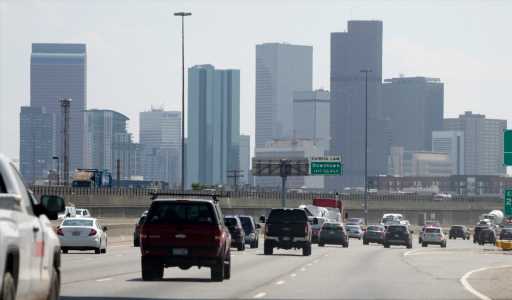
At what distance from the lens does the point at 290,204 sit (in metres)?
153

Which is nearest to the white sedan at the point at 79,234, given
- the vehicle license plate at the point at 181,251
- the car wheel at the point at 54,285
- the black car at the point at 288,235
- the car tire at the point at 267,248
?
the car tire at the point at 267,248

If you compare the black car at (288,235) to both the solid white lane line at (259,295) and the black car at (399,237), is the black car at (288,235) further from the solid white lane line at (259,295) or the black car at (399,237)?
the solid white lane line at (259,295)

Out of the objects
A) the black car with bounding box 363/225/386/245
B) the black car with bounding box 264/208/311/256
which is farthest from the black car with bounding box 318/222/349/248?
the black car with bounding box 264/208/311/256

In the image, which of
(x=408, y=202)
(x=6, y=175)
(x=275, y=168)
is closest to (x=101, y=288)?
(x=6, y=175)

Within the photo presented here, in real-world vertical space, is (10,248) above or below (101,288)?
above

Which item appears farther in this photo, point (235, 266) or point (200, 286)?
point (235, 266)

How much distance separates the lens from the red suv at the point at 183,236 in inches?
1203

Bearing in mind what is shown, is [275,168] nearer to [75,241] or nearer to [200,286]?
[75,241]

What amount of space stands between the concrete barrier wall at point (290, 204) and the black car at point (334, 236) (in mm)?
33195

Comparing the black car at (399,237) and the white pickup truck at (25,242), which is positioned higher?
the white pickup truck at (25,242)

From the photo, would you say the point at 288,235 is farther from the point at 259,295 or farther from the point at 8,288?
the point at 8,288

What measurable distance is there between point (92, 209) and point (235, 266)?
240 feet

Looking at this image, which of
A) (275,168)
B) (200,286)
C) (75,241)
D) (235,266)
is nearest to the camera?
(200,286)

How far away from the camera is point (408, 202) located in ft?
564
